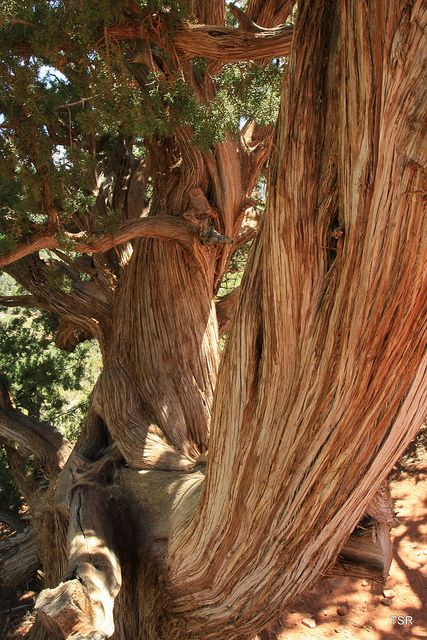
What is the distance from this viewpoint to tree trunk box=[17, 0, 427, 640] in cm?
189

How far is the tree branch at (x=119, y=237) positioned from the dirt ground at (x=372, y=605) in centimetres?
268

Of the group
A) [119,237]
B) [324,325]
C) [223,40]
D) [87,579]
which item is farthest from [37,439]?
[324,325]

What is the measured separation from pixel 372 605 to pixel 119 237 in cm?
353

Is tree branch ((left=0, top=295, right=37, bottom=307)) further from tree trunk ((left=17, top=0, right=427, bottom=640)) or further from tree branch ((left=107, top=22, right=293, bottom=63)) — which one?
tree branch ((left=107, top=22, right=293, bottom=63))

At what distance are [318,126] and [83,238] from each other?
220 centimetres

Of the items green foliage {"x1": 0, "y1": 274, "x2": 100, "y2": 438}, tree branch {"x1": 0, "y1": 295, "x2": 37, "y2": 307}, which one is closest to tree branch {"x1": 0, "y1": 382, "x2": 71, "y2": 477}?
tree branch {"x1": 0, "y1": 295, "x2": 37, "y2": 307}

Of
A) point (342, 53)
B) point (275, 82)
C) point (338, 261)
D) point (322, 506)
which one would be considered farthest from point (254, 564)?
point (275, 82)

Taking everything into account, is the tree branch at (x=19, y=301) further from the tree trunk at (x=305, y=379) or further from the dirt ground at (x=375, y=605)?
the dirt ground at (x=375, y=605)

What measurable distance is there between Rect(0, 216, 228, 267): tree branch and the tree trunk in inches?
66.1

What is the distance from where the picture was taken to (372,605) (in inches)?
185

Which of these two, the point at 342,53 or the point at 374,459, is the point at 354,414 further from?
the point at 342,53

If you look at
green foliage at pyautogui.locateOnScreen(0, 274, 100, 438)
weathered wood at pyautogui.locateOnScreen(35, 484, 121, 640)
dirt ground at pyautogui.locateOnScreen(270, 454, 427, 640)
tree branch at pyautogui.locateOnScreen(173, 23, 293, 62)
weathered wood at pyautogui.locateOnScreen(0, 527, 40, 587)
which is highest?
tree branch at pyautogui.locateOnScreen(173, 23, 293, 62)

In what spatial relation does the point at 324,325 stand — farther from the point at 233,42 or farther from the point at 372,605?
the point at 372,605

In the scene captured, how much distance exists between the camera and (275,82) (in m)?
4.17
